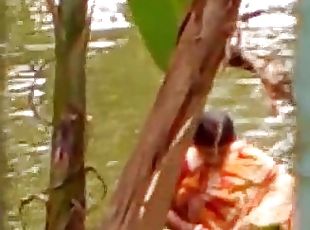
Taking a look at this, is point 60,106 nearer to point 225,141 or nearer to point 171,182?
point 171,182

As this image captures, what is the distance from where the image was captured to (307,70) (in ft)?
0.37

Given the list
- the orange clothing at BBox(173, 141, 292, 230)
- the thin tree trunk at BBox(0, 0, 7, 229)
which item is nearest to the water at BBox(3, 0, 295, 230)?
the orange clothing at BBox(173, 141, 292, 230)

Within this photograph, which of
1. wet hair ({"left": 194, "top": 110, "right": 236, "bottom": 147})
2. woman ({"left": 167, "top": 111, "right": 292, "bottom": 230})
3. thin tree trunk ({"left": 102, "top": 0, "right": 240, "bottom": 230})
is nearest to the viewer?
thin tree trunk ({"left": 102, "top": 0, "right": 240, "bottom": 230})

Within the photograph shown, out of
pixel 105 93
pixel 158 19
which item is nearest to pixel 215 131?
pixel 105 93

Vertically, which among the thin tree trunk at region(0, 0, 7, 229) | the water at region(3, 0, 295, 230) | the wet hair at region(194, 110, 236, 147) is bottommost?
the wet hair at region(194, 110, 236, 147)

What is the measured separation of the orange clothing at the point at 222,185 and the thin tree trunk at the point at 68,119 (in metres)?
0.27

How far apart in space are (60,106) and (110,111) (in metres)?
0.66

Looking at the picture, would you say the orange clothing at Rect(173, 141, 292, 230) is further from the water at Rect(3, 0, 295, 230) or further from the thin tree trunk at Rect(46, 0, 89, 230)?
the thin tree trunk at Rect(46, 0, 89, 230)

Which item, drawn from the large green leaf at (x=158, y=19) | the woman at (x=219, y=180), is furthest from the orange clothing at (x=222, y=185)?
the large green leaf at (x=158, y=19)

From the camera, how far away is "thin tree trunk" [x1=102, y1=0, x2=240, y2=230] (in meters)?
0.24

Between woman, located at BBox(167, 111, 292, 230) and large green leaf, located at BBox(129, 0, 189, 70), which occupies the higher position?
large green leaf, located at BBox(129, 0, 189, 70)

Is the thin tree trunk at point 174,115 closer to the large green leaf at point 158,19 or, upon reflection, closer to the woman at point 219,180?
the large green leaf at point 158,19

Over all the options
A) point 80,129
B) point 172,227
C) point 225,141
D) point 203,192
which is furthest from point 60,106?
point 225,141

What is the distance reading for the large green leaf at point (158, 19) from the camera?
334 millimetres
